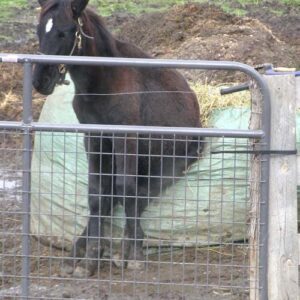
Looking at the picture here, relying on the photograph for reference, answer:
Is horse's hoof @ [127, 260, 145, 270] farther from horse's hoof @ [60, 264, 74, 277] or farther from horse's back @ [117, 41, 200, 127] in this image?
horse's back @ [117, 41, 200, 127]

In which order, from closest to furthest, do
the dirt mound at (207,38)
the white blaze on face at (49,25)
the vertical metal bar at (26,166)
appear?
1. the vertical metal bar at (26,166)
2. the white blaze on face at (49,25)
3. the dirt mound at (207,38)

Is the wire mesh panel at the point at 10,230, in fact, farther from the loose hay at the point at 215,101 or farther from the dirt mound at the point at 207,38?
the dirt mound at the point at 207,38

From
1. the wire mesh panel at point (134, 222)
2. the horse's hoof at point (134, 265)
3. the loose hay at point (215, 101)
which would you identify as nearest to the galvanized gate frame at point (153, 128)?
the wire mesh panel at point (134, 222)

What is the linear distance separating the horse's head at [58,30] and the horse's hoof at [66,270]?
1301mm

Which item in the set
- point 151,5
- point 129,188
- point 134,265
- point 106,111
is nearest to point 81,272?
point 134,265

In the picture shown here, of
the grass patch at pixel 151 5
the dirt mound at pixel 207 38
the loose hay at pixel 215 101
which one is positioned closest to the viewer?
the loose hay at pixel 215 101

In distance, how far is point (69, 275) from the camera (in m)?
7.31

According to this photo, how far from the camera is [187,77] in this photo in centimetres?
1057

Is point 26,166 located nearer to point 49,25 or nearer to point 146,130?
point 146,130

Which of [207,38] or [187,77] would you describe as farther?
[207,38]

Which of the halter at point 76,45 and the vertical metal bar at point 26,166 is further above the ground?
the halter at point 76,45

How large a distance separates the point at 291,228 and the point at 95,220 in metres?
2.21

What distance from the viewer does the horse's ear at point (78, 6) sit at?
7.24 meters

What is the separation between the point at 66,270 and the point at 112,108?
1256 millimetres
